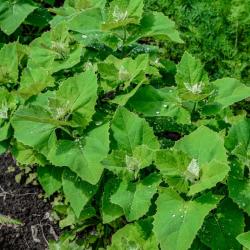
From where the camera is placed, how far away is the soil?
354 cm

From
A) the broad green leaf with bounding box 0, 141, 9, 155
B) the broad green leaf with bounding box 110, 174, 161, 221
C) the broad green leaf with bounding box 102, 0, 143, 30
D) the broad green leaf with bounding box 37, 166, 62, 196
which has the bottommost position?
the broad green leaf with bounding box 37, 166, 62, 196

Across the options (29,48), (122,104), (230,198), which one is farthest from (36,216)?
(230,198)

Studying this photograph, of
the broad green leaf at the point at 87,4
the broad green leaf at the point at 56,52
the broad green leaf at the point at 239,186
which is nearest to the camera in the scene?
the broad green leaf at the point at 239,186

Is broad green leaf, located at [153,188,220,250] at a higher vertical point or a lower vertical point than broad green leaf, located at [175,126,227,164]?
lower

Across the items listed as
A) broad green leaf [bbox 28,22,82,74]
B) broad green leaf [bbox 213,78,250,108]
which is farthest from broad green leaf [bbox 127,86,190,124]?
broad green leaf [bbox 28,22,82,74]

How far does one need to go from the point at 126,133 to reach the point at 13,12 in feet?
6.54

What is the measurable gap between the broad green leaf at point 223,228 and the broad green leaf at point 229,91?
0.52 metres

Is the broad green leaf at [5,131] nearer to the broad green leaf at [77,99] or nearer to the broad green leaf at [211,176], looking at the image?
the broad green leaf at [77,99]

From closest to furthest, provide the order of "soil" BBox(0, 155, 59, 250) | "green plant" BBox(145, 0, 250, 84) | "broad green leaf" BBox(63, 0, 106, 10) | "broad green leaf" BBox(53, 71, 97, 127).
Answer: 1. "broad green leaf" BBox(53, 71, 97, 127)
2. "broad green leaf" BBox(63, 0, 106, 10)
3. "soil" BBox(0, 155, 59, 250)
4. "green plant" BBox(145, 0, 250, 84)

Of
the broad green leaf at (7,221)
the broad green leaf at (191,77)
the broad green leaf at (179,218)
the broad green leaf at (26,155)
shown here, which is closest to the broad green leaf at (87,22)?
the broad green leaf at (191,77)

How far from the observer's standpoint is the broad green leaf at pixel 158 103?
2660 mm

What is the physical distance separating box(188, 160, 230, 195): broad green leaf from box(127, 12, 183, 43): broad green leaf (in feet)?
3.05

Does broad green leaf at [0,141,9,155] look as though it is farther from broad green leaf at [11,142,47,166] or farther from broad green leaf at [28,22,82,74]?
broad green leaf at [28,22,82,74]

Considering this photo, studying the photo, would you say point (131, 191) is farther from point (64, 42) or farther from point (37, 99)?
point (64, 42)
